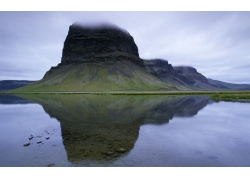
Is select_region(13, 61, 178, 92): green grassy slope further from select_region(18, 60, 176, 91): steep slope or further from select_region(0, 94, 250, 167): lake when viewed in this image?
select_region(0, 94, 250, 167): lake

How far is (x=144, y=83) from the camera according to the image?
182625 millimetres

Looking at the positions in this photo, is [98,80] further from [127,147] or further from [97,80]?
[127,147]

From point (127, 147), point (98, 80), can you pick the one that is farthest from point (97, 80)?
point (127, 147)

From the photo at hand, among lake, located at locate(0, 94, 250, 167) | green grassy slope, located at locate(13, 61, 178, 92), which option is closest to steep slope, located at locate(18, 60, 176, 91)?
green grassy slope, located at locate(13, 61, 178, 92)

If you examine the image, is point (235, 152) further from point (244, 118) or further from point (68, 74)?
point (68, 74)

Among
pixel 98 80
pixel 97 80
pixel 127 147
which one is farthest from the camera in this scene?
pixel 98 80

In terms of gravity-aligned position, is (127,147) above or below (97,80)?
below

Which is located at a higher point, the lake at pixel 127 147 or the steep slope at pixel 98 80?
the steep slope at pixel 98 80

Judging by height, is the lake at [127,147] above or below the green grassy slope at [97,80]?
below

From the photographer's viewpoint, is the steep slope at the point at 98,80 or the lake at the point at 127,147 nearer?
the lake at the point at 127,147

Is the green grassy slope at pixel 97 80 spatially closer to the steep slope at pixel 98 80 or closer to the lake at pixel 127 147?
the steep slope at pixel 98 80

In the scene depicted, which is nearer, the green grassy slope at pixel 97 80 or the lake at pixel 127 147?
the lake at pixel 127 147

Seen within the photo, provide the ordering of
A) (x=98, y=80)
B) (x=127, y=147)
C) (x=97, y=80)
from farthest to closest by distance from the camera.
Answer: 1. (x=98, y=80)
2. (x=97, y=80)
3. (x=127, y=147)

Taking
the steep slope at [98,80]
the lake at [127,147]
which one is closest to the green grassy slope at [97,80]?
the steep slope at [98,80]
